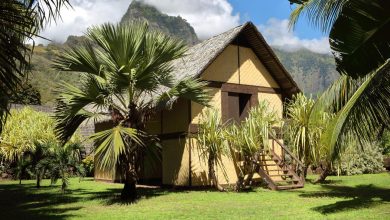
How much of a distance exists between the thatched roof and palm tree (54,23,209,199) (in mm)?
3032

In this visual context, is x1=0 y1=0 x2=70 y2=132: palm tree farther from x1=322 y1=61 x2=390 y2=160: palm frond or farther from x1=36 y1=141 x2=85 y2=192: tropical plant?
x1=36 y1=141 x2=85 y2=192: tropical plant

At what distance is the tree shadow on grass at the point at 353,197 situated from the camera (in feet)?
30.4

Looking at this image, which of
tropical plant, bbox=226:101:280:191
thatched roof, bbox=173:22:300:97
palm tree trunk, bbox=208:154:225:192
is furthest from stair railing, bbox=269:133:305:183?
thatched roof, bbox=173:22:300:97

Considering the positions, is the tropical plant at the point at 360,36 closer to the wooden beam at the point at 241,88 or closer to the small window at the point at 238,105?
the wooden beam at the point at 241,88

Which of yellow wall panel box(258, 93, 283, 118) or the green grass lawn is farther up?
yellow wall panel box(258, 93, 283, 118)

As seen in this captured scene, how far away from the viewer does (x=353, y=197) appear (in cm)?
1117

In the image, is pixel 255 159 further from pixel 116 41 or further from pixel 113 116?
pixel 116 41

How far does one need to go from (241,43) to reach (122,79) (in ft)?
22.8

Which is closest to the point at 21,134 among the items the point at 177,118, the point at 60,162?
the point at 60,162

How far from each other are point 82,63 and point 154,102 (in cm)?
208

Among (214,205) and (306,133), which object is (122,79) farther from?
(306,133)

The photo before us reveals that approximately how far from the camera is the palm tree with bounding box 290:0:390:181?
17.2ft

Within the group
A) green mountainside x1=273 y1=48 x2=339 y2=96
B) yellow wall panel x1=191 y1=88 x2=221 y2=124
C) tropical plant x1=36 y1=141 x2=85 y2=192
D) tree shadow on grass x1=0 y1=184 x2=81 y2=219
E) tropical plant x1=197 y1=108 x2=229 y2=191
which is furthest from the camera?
green mountainside x1=273 y1=48 x2=339 y2=96

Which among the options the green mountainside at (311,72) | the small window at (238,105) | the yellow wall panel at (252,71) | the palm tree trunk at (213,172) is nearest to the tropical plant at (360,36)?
the palm tree trunk at (213,172)
